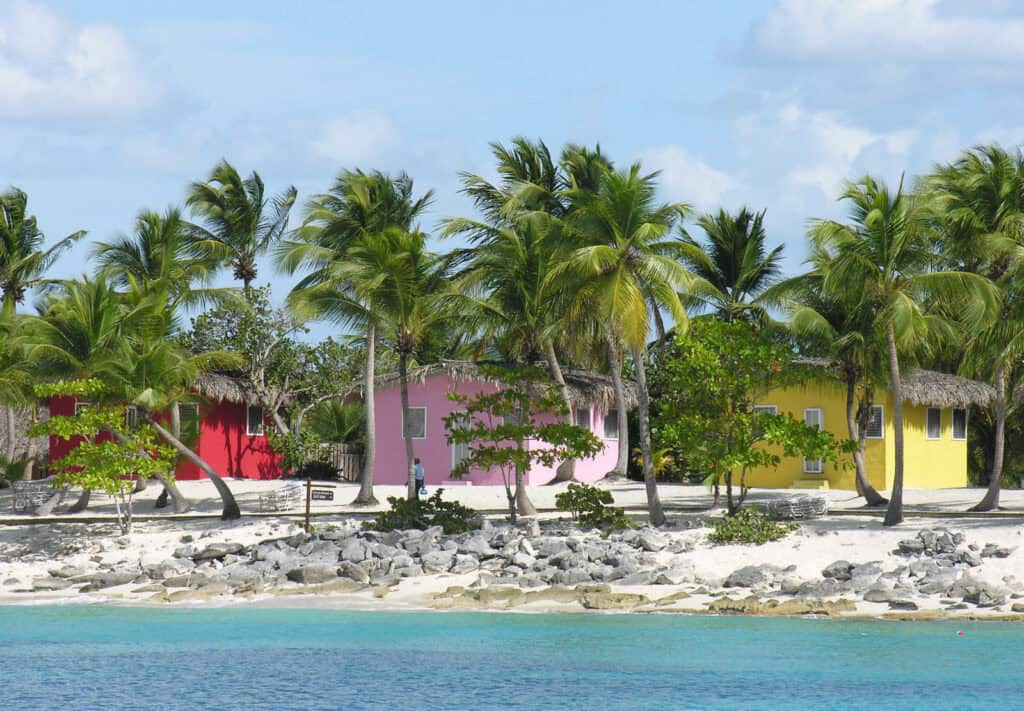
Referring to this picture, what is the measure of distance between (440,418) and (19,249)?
51.0ft

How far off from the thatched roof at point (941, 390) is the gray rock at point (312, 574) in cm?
1561

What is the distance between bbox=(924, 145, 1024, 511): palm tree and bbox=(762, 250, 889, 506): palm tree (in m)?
2.19

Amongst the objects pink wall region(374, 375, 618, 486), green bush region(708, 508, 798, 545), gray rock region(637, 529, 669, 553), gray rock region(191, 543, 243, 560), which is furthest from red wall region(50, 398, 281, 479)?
green bush region(708, 508, 798, 545)

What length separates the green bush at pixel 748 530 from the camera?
26719 millimetres

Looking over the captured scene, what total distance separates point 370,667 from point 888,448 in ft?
74.3

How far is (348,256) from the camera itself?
35.2m

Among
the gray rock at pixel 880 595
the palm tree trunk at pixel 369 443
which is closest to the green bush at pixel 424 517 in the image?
the palm tree trunk at pixel 369 443

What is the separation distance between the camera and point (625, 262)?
91.1ft

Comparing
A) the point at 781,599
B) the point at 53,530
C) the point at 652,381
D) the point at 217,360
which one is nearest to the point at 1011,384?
the point at 652,381

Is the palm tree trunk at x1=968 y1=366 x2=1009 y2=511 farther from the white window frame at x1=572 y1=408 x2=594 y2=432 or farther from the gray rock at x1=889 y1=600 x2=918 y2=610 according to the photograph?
the white window frame at x1=572 y1=408 x2=594 y2=432

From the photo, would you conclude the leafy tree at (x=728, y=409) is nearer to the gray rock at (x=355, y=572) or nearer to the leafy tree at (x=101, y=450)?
the gray rock at (x=355, y=572)

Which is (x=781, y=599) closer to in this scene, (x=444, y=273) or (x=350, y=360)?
(x=444, y=273)

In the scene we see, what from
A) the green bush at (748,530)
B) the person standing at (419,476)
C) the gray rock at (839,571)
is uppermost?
the person standing at (419,476)

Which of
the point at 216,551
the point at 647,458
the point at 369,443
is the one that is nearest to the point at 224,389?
the point at 369,443
